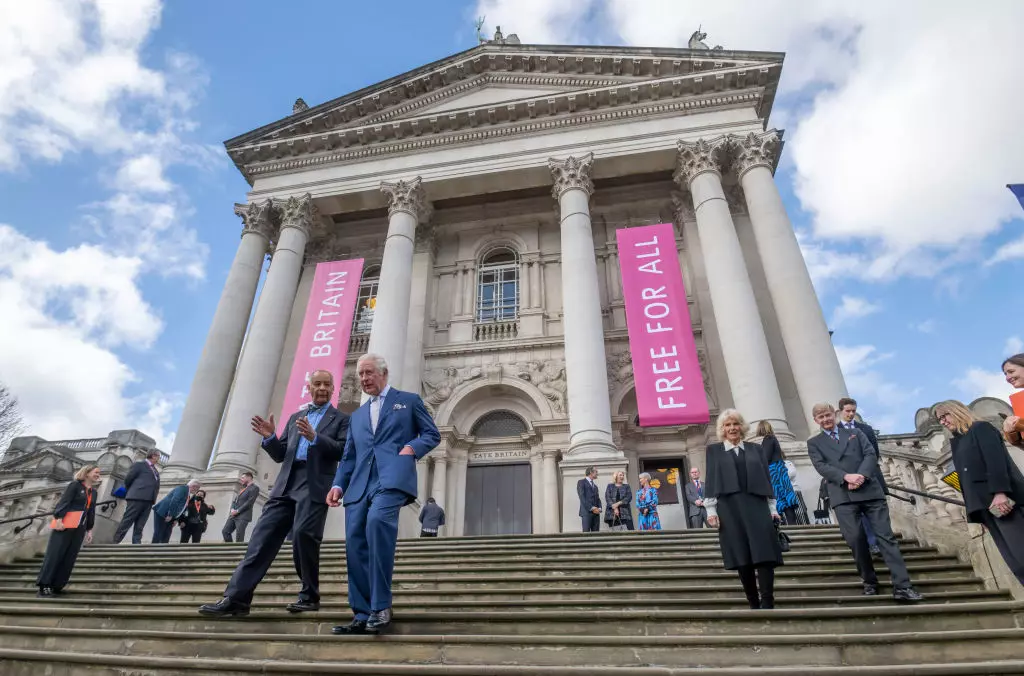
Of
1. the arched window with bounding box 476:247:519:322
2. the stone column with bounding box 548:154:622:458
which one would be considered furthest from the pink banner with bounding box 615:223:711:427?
the arched window with bounding box 476:247:519:322

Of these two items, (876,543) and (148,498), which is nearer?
(876,543)

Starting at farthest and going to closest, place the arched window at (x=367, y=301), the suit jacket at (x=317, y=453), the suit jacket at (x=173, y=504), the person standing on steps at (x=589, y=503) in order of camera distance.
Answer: the arched window at (x=367, y=301)
the suit jacket at (x=173, y=504)
the person standing on steps at (x=589, y=503)
the suit jacket at (x=317, y=453)

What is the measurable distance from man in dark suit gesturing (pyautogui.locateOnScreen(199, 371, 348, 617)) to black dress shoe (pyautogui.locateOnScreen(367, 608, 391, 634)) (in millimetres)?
811

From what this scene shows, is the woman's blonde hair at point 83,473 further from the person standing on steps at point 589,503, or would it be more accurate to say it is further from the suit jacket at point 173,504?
the person standing on steps at point 589,503

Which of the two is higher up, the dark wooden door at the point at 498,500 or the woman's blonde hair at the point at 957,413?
the dark wooden door at the point at 498,500

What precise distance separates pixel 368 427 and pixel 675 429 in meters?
12.4

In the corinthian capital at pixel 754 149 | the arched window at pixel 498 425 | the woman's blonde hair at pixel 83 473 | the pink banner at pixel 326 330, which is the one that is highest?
the corinthian capital at pixel 754 149

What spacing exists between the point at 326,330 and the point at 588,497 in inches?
320

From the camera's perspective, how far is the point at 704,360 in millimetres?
15477

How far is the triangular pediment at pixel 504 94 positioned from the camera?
16.1 m

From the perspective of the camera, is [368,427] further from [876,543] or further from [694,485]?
[694,485]

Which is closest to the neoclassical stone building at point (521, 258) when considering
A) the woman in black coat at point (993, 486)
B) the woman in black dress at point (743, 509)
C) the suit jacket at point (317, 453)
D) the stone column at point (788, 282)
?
the stone column at point (788, 282)

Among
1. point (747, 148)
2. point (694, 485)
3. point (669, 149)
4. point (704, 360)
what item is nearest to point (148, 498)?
point (694, 485)

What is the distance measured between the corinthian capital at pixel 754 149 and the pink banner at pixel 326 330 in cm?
1042
